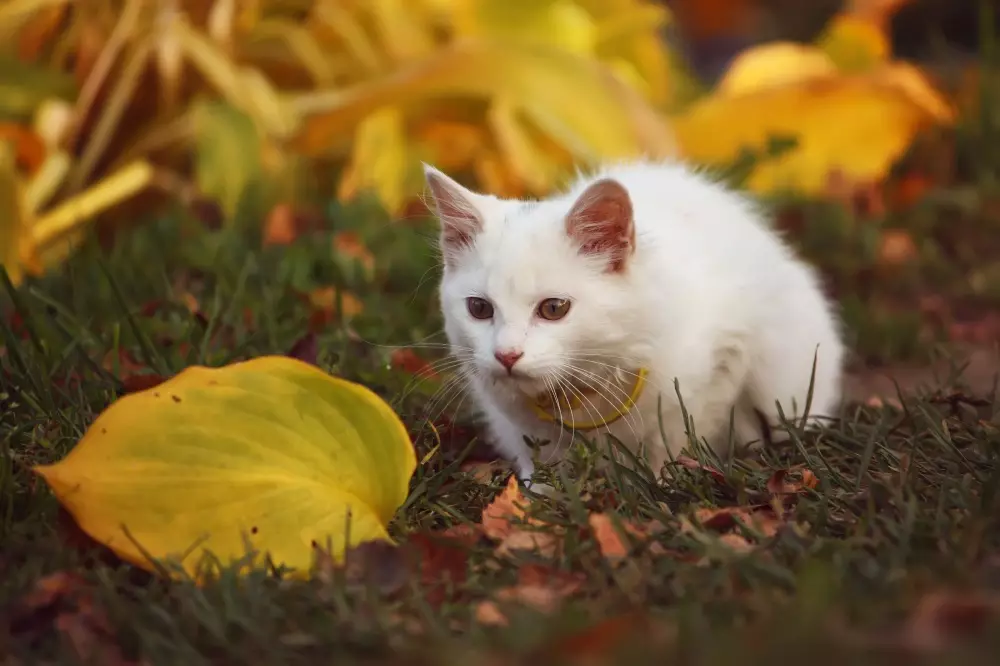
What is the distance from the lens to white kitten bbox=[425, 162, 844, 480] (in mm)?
2041

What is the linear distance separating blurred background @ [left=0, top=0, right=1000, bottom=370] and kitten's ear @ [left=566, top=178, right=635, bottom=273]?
1.27m

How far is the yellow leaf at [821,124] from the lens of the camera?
3.94 m

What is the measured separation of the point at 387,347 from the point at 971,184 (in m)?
2.64

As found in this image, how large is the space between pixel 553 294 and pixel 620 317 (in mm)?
143

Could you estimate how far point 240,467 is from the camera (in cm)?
174

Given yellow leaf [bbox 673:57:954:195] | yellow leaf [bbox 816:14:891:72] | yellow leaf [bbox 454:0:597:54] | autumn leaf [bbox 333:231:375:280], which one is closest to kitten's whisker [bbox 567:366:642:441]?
autumn leaf [bbox 333:231:375:280]

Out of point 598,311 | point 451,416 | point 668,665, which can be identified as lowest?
point 451,416

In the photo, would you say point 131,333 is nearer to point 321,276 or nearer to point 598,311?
point 321,276

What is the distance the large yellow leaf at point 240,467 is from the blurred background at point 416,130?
1.50 metres

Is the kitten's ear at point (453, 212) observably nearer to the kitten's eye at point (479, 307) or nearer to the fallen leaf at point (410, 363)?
the kitten's eye at point (479, 307)

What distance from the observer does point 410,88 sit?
3.73 meters

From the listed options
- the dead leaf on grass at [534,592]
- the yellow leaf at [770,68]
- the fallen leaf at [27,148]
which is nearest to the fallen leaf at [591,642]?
the dead leaf on grass at [534,592]

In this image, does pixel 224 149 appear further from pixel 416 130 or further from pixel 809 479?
pixel 809 479

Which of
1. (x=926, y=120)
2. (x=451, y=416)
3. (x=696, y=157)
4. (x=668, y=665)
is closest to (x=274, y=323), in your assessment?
(x=451, y=416)
